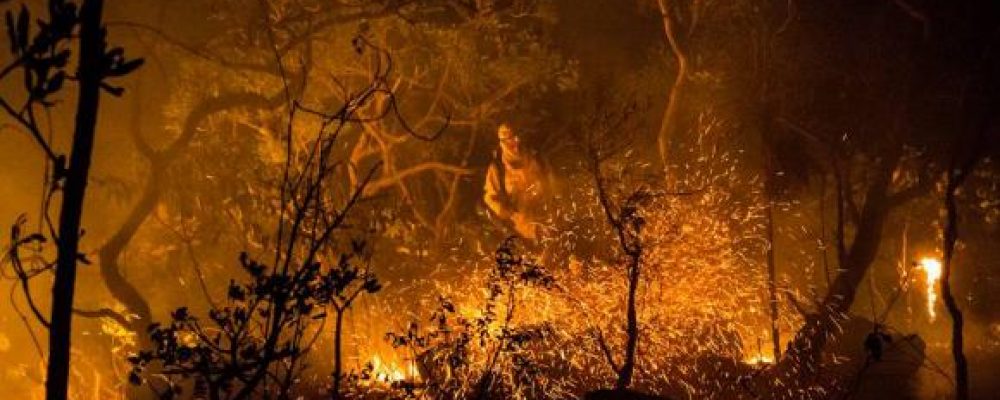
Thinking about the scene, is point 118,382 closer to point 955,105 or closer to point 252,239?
point 252,239

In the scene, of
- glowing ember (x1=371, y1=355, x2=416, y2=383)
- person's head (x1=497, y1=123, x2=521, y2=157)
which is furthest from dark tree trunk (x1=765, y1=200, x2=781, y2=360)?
glowing ember (x1=371, y1=355, x2=416, y2=383)

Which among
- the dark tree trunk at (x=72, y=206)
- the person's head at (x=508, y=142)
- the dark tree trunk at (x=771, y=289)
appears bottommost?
the dark tree trunk at (x=72, y=206)

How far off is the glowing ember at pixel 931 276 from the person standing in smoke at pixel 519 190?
438 inches

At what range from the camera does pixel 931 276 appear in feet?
67.9

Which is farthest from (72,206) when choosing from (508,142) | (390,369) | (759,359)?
(759,359)

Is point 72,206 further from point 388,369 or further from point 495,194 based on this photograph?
point 388,369

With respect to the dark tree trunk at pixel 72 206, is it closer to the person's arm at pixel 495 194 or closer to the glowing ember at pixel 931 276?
the person's arm at pixel 495 194

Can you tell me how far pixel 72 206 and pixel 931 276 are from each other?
68.5 ft

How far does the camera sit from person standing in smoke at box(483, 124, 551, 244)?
13.4 meters

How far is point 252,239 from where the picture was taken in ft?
53.0

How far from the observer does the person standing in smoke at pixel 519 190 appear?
13.4 meters

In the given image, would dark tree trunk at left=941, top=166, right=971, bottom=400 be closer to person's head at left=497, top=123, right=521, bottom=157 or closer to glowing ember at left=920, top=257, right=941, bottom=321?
person's head at left=497, top=123, right=521, bottom=157

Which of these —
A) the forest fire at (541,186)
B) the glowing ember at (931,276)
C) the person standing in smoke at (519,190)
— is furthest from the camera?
the glowing ember at (931,276)

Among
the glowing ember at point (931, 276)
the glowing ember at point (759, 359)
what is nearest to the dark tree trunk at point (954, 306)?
the glowing ember at point (759, 359)
